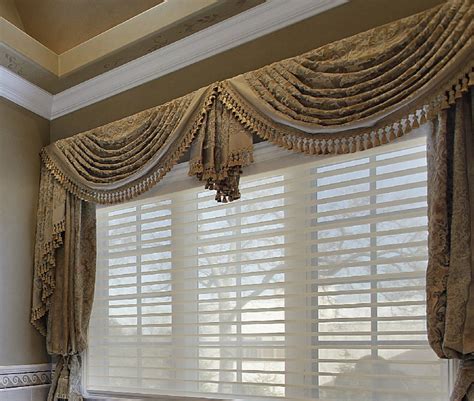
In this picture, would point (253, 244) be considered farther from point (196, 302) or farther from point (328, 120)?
point (328, 120)

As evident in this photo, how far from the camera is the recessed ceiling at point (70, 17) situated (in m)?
2.62

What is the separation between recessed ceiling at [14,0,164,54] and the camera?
2619 mm

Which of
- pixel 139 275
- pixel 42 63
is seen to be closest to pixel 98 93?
pixel 42 63

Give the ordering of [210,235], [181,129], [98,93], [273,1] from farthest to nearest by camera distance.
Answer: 1. [98,93]
2. [210,235]
3. [181,129]
4. [273,1]

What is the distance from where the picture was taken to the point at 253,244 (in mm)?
2225

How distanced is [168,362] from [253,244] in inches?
26.4

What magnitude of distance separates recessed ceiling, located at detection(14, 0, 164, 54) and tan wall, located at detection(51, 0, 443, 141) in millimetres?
358

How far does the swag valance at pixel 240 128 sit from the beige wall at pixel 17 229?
0.07 meters

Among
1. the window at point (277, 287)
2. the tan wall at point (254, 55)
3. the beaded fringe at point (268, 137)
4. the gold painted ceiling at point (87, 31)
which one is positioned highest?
the gold painted ceiling at point (87, 31)

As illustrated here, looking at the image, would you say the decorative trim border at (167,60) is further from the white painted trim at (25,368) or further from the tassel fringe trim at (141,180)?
the white painted trim at (25,368)

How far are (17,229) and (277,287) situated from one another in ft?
4.76

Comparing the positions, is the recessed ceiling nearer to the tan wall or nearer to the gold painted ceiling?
the gold painted ceiling

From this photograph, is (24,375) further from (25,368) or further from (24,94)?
(24,94)

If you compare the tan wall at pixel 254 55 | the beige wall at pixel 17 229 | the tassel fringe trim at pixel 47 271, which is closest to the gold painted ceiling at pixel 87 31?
the tan wall at pixel 254 55
